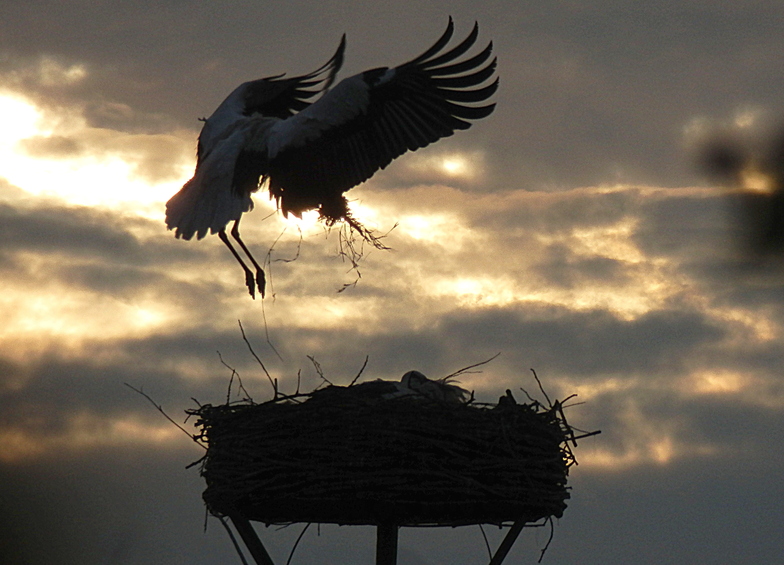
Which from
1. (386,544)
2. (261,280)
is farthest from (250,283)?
(386,544)

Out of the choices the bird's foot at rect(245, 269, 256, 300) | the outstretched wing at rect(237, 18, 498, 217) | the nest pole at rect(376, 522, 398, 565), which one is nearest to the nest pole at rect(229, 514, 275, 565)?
the nest pole at rect(376, 522, 398, 565)

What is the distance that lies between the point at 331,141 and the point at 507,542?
8.57 ft

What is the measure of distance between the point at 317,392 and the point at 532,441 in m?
1.07

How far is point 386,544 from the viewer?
207 inches

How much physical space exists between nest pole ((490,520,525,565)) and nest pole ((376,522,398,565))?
0.49m

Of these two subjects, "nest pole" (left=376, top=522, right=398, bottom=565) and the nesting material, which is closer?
the nesting material

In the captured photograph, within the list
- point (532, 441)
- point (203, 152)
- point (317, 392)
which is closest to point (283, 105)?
point (203, 152)

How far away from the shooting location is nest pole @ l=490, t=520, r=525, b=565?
518 centimetres

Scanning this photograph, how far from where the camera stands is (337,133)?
6.40 m

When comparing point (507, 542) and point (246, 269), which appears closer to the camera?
point (507, 542)

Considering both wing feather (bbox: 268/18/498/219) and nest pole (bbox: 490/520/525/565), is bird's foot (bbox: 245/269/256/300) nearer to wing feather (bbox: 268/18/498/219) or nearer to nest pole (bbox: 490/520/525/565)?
wing feather (bbox: 268/18/498/219)

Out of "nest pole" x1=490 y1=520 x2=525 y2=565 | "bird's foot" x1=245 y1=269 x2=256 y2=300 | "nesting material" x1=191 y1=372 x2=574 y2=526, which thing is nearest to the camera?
"nesting material" x1=191 y1=372 x2=574 y2=526

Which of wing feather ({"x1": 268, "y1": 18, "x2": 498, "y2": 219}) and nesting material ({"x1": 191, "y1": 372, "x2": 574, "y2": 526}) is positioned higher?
wing feather ({"x1": 268, "y1": 18, "x2": 498, "y2": 219})

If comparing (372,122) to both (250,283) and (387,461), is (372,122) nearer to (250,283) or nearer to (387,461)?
(250,283)
